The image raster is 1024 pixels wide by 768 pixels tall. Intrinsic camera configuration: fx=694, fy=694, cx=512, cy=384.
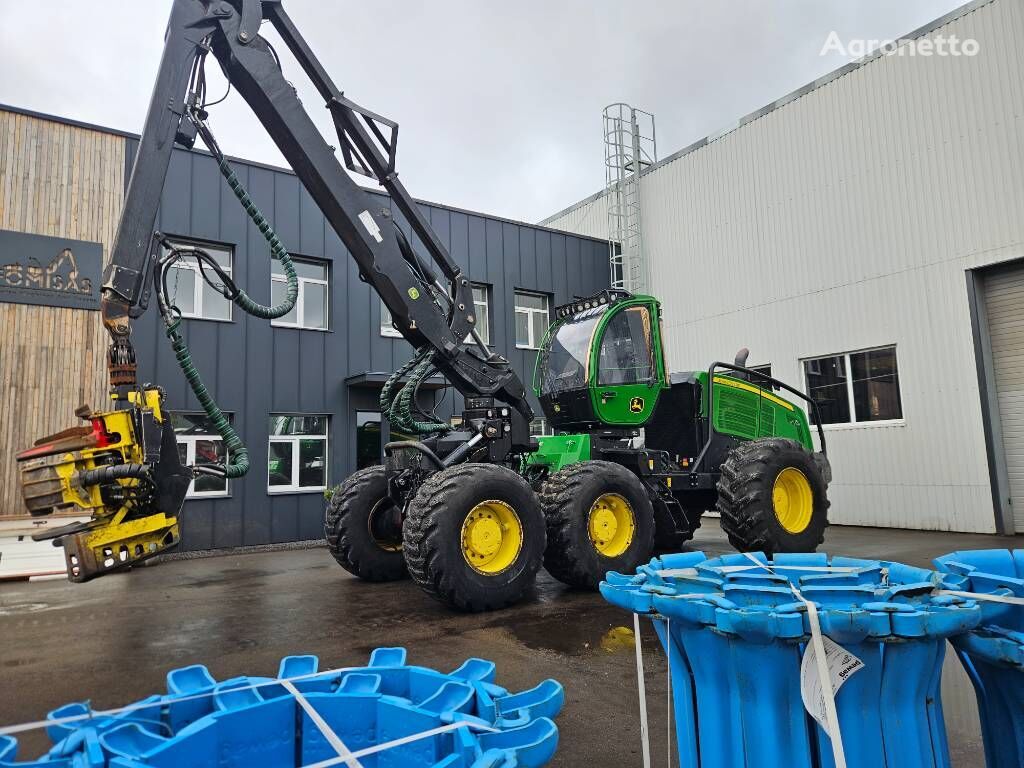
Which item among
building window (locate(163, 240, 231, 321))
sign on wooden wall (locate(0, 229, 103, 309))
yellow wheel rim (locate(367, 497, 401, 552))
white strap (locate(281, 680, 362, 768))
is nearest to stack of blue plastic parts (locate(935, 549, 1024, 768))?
white strap (locate(281, 680, 362, 768))

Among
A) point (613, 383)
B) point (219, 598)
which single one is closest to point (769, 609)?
point (613, 383)

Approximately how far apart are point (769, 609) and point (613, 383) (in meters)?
6.18

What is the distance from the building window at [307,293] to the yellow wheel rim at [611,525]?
Answer: 26.2 feet

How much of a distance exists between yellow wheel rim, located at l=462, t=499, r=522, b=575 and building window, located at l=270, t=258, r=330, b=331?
26.3 ft

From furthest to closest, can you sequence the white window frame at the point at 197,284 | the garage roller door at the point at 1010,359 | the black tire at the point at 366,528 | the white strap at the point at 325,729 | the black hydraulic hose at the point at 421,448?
1. the white window frame at the point at 197,284
2. the garage roller door at the point at 1010,359
3. the black tire at the point at 366,528
4. the black hydraulic hose at the point at 421,448
5. the white strap at the point at 325,729

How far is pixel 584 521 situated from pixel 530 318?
10.5 metres

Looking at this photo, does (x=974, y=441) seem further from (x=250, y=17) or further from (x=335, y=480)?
(x=250, y=17)

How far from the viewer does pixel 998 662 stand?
6.26 feet

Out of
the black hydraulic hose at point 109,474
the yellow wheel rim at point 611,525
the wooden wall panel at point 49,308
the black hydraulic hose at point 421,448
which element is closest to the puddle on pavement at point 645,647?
the yellow wheel rim at point 611,525

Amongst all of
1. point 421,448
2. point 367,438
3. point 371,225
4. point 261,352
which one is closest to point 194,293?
point 261,352

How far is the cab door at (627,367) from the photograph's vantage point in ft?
26.3

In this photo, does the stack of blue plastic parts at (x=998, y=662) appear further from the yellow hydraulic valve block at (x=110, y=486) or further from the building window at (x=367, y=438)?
the building window at (x=367, y=438)

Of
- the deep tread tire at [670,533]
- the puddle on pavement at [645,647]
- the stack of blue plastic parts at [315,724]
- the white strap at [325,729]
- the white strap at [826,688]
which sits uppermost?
the white strap at [826,688]

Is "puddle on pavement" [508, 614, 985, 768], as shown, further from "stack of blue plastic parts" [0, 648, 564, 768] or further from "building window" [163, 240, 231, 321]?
"building window" [163, 240, 231, 321]
